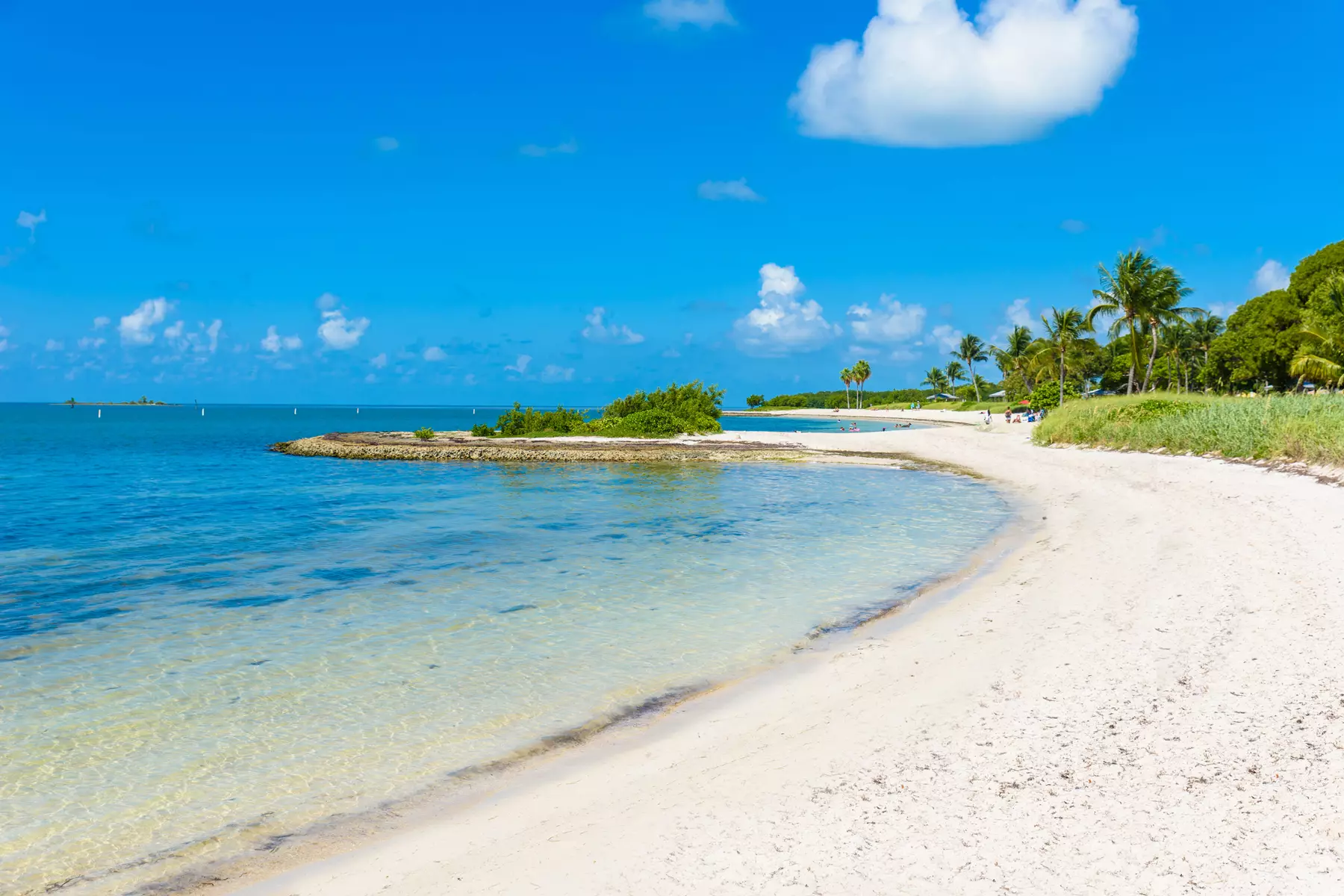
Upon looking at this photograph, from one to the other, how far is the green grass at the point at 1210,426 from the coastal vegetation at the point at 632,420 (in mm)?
28534

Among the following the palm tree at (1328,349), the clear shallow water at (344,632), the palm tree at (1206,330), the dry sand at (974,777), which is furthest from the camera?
the palm tree at (1206,330)

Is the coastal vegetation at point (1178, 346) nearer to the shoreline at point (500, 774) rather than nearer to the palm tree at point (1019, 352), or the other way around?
the palm tree at point (1019, 352)

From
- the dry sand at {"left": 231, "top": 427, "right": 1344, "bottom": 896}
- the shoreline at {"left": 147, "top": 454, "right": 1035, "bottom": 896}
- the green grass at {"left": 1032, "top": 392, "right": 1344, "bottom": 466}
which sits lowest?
the shoreline at {"left": 147, "top": 454, "right": 1035, "bottom": 896}

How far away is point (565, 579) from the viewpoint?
14.7m

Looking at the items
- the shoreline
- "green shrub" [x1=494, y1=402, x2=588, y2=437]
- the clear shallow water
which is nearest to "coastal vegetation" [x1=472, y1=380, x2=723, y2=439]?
"green shrub" [x1=494, y1=402, x2=588, y2=437]

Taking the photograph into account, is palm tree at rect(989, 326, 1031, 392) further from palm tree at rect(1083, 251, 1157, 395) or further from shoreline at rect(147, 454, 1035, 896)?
shoreline at rect(147, 454, 1035, 896)

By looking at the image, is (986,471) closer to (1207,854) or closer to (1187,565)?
(1187,565)

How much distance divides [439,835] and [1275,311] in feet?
279

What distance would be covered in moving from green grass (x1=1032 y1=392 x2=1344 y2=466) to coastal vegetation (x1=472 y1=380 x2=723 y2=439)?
93.6ft

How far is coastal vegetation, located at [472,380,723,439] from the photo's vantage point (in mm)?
63719

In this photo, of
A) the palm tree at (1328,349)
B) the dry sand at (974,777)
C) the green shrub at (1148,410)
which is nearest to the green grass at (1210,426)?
the green shrub at (1148,410)

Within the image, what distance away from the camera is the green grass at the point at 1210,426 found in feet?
76.0

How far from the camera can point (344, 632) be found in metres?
11.3

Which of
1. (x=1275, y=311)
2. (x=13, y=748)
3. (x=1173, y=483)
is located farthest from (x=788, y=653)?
(x=1275, y=311)
